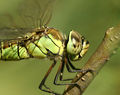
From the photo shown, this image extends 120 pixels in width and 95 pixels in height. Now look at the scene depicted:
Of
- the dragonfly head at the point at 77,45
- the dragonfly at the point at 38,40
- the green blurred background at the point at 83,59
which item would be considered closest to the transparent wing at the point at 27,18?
the dragonfly at the point at 38,40

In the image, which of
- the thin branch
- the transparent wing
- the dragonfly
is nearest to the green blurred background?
the dragonfly

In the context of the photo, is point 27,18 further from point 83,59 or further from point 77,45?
point 83,59

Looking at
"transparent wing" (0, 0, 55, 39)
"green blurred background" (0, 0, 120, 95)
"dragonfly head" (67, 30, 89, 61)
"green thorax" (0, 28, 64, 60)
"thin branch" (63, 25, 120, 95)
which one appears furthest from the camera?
"green blurred background" (0, 0, 120, 95)

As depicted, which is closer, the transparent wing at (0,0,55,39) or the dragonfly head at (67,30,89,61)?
the dragonfly head at (67,30,89,61)

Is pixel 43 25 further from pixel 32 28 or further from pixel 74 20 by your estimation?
pixel 74 20

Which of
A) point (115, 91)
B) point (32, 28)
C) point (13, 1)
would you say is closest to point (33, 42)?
point (32, 28)

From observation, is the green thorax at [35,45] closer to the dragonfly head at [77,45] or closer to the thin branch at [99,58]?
the dragonfly head at [77,45]

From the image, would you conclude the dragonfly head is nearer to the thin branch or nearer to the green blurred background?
the thin branch
